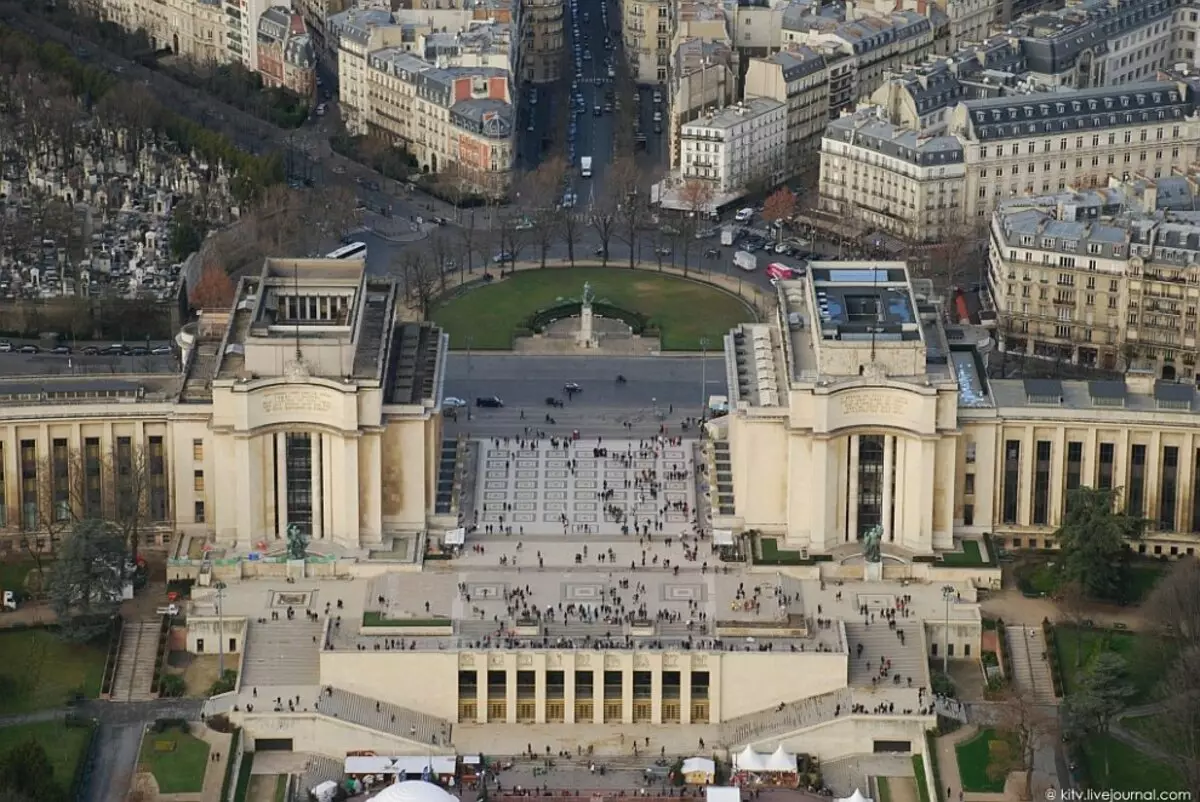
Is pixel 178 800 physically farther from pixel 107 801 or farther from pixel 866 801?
pixel 866 801

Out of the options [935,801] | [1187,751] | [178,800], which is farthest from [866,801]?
[178,800]

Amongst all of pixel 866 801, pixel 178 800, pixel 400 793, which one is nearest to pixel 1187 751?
pixel 866 801

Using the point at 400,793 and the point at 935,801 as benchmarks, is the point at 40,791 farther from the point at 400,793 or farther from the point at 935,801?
the point at 935,801

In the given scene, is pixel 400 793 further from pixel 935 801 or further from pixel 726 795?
pixel 935 801

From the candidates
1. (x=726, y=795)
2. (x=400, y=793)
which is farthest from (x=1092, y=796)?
(x=400, y=793)
